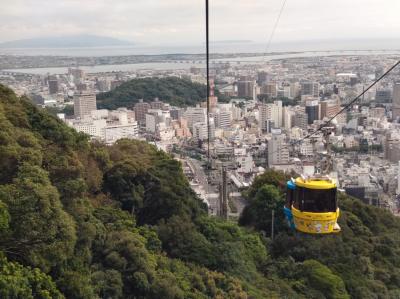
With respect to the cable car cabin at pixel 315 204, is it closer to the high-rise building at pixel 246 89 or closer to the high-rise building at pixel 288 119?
the high-rise building at pixel 288 119

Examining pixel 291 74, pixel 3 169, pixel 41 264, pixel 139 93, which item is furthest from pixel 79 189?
pixel 291 74

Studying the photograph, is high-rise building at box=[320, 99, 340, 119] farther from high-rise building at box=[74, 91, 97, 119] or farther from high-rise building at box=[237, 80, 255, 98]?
high-rise building at box=[74, 91, 97, 119]

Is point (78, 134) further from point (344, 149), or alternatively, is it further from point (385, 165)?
point (344, 149)

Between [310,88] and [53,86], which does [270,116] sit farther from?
[53,86]

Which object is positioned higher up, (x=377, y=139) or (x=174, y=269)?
(x=174, y=269)

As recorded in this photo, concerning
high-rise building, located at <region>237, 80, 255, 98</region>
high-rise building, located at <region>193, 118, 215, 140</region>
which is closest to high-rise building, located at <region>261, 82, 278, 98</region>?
high-rise building, located at <region>237, 80, 255, 98</region>

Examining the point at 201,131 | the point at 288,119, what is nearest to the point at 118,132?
the point at 201,131
